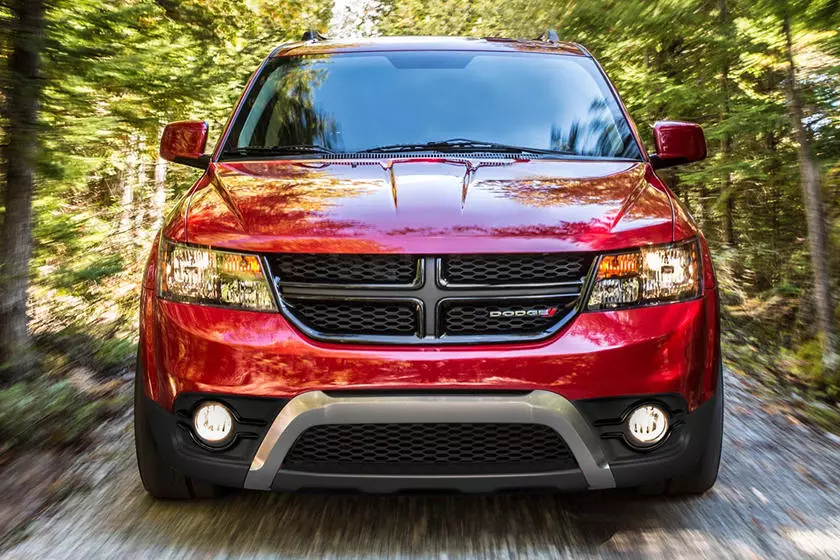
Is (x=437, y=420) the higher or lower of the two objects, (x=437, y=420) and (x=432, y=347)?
the lower

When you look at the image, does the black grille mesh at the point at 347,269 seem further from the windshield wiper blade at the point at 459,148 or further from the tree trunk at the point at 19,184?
the tree trunk at the point at 19,184

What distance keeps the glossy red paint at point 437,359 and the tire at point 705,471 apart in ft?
0.66

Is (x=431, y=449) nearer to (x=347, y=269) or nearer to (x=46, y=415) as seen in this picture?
(x=347, y=269)

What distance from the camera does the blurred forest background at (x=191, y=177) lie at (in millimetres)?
4617

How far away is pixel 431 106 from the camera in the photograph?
411cm

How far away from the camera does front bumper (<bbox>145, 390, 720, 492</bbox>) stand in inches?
105

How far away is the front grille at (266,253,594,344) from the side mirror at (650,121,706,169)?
1474mm

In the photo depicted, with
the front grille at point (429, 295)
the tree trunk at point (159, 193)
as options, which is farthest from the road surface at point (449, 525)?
the tree trunk at point (159, 193)

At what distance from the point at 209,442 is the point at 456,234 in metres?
1.06

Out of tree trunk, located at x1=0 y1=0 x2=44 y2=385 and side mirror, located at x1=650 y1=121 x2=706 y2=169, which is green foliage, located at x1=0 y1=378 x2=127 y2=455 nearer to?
tree trunk, located at x1=0 y1=0 x2=44 y2=385

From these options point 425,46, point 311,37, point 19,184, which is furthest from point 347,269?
point 19,184

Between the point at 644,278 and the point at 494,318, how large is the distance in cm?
52

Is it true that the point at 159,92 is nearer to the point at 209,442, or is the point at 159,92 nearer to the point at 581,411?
the point at 209,442

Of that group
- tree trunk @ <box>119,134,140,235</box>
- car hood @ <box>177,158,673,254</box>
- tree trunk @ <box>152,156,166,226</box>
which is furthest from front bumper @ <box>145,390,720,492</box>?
tree trunk @ <box>152,156,166,226</box>
